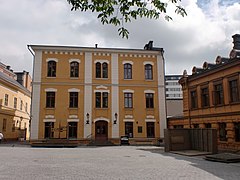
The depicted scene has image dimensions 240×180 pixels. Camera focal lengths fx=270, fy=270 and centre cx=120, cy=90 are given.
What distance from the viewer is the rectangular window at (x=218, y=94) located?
76.8 feet

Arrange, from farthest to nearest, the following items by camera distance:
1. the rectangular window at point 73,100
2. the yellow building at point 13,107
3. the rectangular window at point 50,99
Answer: the yellow building at point 13,107 < the rectangular window at point 73,100 < the rectangular window at point 50,99

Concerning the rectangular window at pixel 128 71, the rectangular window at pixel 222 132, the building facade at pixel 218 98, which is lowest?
the rectangular window at pixel 222 132

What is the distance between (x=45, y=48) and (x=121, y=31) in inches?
1040

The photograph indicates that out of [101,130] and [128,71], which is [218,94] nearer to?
[128,71]

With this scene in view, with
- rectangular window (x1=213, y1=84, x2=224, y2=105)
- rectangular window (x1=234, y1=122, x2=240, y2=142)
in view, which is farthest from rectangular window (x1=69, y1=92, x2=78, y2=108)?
rectangular window (x1=234, y1=122, x2=240, y2=142)

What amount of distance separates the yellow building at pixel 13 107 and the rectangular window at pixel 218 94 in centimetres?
2485

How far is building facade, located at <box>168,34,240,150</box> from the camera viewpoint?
70.0 ft

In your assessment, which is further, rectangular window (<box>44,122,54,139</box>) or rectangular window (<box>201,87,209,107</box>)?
rectangular window (<box>44,122,54,139</box>)

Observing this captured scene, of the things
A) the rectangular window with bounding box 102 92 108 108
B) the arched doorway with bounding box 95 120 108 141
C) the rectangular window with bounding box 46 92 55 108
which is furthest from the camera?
the rectangular window with bounding box 102 92 108 108

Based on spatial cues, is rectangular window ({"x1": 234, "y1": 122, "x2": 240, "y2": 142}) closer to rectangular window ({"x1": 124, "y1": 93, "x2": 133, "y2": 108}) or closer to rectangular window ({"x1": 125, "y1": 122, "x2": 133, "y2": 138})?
A: rectangular window ({"x1": 125, "y1": 122, "x2": 133, "y2": 138})

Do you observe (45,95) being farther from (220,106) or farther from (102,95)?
(220,106)

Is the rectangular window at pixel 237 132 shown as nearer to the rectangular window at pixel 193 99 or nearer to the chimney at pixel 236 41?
the rectangular window at pixel 193 99

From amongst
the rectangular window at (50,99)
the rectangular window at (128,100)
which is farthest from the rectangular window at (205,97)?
the rectangular window at (50,99)

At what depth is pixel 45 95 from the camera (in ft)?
97.8
